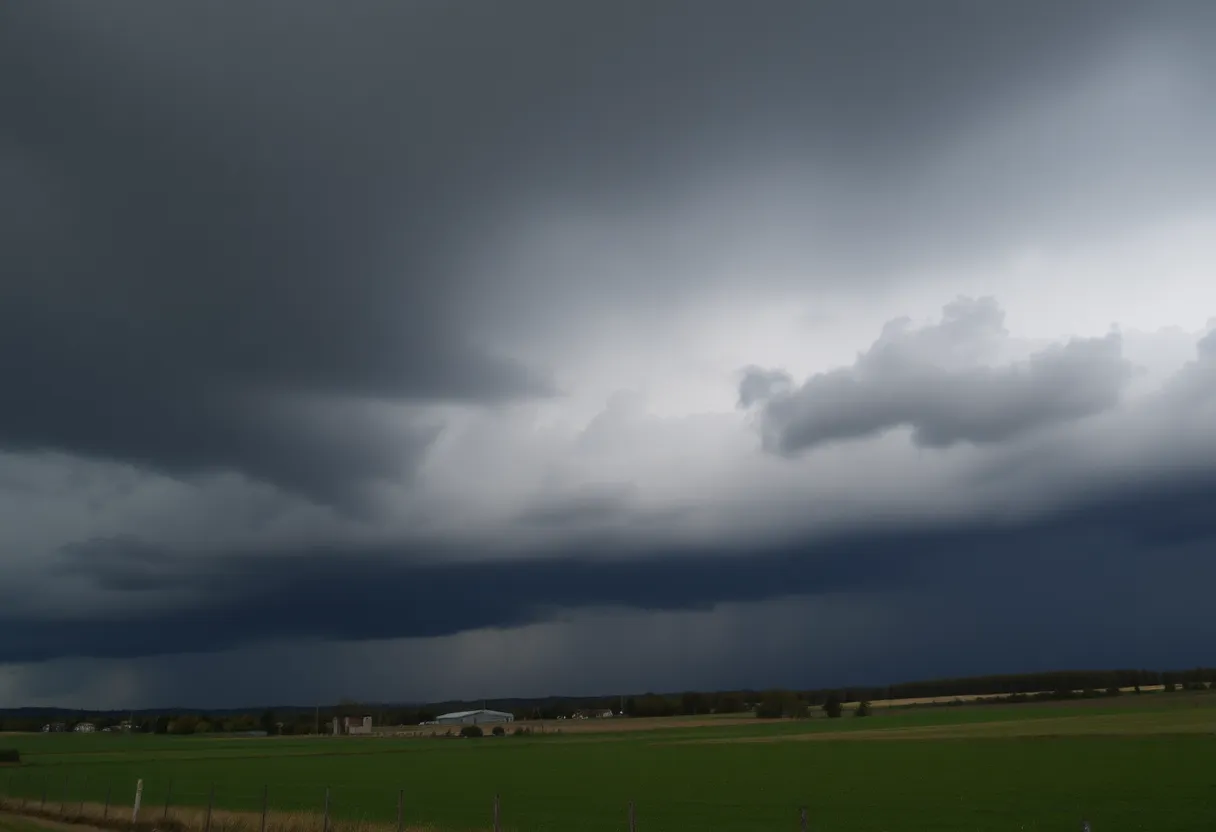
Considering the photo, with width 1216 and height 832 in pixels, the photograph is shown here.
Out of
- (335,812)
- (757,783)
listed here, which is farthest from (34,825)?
(757,783)

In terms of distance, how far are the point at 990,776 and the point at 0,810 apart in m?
51.8

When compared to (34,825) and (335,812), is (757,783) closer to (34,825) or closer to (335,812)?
(335,812)

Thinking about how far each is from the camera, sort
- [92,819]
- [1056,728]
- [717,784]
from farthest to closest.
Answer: [1056,728] → [717,784] → [92,819]

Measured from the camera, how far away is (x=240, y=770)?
8856cm

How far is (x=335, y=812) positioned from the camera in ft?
158

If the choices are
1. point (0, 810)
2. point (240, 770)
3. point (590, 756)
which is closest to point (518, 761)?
point (590, 756)

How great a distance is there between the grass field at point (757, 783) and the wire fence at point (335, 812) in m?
0.22

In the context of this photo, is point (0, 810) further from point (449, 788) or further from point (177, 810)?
point (449, 788)

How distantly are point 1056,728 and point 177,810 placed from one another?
288 ft

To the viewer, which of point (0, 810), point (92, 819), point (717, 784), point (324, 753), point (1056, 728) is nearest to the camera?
point (92, 819)

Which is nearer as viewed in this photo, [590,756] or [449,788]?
[449,788]

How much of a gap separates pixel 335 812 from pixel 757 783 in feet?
75.8

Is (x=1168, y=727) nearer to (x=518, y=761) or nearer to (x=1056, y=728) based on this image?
(x=1056, y=728)

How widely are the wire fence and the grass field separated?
220mm
